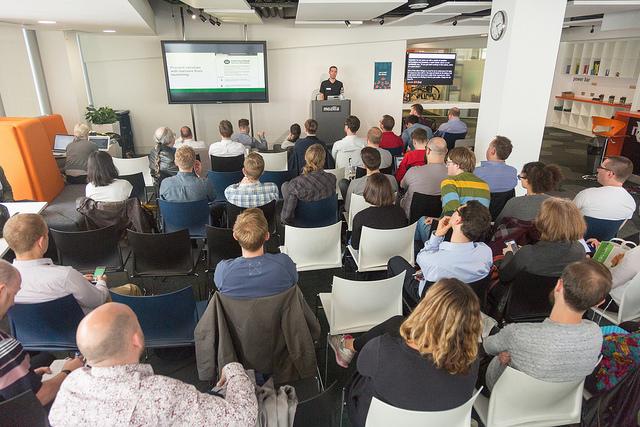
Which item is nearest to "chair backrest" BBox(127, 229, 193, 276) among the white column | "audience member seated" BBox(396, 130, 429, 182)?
"audience member seated" BBox(396, 130, 429, 182)

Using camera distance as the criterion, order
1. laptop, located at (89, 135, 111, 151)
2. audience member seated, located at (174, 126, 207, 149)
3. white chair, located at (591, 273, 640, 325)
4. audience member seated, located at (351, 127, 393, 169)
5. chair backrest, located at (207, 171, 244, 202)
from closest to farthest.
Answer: white chair, located at (591, 273, 640, 325) < chair backrest, located at (207, 171, 244, 202) < audience member seated, located at (351, 127, 393, 169) < audience member seated, located at (174, 126, 207, 149) < laptop, located at (89, 135, 111, 151)

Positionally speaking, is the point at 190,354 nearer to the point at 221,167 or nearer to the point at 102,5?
the point at 221,167

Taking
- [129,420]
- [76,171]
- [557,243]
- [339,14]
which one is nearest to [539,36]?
[339,14]

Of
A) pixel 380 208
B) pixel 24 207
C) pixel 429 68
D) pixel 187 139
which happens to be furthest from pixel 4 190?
pixel 429 68

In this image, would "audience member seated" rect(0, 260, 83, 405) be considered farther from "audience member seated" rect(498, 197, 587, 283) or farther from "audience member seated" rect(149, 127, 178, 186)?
"audience member seated" rect(149, 127, 178, 186)

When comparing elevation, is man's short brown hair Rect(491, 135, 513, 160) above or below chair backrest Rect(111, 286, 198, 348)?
above

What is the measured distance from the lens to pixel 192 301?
244 cm

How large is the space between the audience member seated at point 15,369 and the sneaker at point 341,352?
4.69 feet

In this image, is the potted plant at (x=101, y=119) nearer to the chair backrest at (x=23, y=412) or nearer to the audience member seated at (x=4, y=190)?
the audience member seated at (x=4, y=190)

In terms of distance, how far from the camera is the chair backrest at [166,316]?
91.2 inches

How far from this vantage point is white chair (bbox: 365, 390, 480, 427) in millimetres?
1575

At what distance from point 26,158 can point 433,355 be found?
4975mm

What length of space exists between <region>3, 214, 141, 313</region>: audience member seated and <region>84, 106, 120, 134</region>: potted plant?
20.2 feet

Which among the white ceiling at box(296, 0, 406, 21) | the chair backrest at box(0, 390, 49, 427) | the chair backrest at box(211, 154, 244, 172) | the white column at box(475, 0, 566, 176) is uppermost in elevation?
the white ceiling at box(296, 0, 406, 21)
